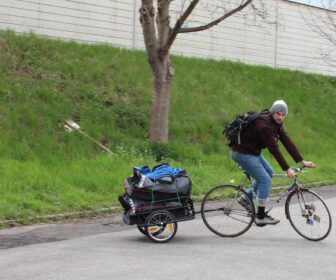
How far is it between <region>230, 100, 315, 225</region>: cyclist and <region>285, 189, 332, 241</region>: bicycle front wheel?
0.99ft

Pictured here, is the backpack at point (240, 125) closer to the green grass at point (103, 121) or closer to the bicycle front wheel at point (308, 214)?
the bicycle front wheel at point (308, 214)

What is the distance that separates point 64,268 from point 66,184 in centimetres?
462

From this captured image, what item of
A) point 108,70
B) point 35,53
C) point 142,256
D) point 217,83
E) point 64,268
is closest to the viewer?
point 64,268

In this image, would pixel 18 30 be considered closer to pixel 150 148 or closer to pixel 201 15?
pixel 150 148

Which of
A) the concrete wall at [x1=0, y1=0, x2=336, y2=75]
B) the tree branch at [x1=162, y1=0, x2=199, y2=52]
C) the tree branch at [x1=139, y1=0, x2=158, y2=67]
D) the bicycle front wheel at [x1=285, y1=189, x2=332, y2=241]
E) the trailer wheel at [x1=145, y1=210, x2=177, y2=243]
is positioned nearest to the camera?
the trailer wheel at [x1=145, y1=210, x2=177, y2=243]

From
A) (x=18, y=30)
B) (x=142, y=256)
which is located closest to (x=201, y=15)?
(x=18, y=30)

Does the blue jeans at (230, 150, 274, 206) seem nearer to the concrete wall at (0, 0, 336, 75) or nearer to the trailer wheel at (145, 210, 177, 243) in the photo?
the trailer wheel at (145, 210, 177, 243)

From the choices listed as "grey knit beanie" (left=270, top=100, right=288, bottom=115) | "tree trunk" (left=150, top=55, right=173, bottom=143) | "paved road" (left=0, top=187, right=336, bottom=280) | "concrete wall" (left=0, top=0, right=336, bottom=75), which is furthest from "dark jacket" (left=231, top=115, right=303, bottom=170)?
"concrete wall" (left=0, top=0, right=336, bottom=75)

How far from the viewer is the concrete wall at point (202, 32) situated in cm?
1695

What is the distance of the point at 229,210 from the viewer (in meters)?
8.59

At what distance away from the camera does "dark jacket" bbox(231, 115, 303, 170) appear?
8086mm

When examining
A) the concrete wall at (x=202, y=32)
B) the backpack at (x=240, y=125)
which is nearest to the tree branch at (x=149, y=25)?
the concrete wall at (x=202, y=32)

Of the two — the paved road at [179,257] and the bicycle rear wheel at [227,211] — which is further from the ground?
the bicycle rear wheel at [227,211]

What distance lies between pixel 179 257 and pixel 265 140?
81.6 inches
